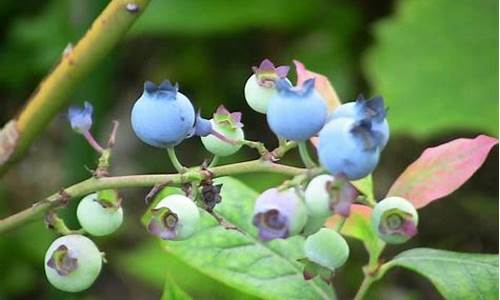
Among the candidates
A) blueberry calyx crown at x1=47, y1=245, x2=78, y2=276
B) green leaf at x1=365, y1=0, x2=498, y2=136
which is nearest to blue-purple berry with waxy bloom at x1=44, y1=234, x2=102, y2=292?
blueberry calyx crown at x1=47, y1=245, x2=78, y2=276

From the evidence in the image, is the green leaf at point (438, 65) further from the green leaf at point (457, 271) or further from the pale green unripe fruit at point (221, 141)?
the pale green unripe fruit at point (221, 141)

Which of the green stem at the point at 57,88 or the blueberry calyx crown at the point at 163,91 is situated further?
the green stem at the point at 57,88

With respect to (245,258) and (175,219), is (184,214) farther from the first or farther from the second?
(245,258)

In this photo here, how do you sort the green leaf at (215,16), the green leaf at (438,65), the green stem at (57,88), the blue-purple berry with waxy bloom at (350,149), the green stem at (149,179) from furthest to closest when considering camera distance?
1. the green leaf at (215,16)
2. the green leaf at (438,65)
3. the green stem at (57,88)
4. the green stem at (149,179)
5. the blue-purple berry with waxy bloom at (350,149)

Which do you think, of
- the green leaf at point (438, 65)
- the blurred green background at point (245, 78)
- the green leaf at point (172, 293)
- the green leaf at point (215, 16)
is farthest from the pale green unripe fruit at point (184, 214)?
the green leaf at point (215, 16)

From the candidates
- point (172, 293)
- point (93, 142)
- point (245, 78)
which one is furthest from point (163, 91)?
point (245, 78)

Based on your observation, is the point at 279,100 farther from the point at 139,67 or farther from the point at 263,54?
the point at 139,67

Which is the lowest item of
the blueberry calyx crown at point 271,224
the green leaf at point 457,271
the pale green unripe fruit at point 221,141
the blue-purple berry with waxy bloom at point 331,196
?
the green leaf at point 457,271
